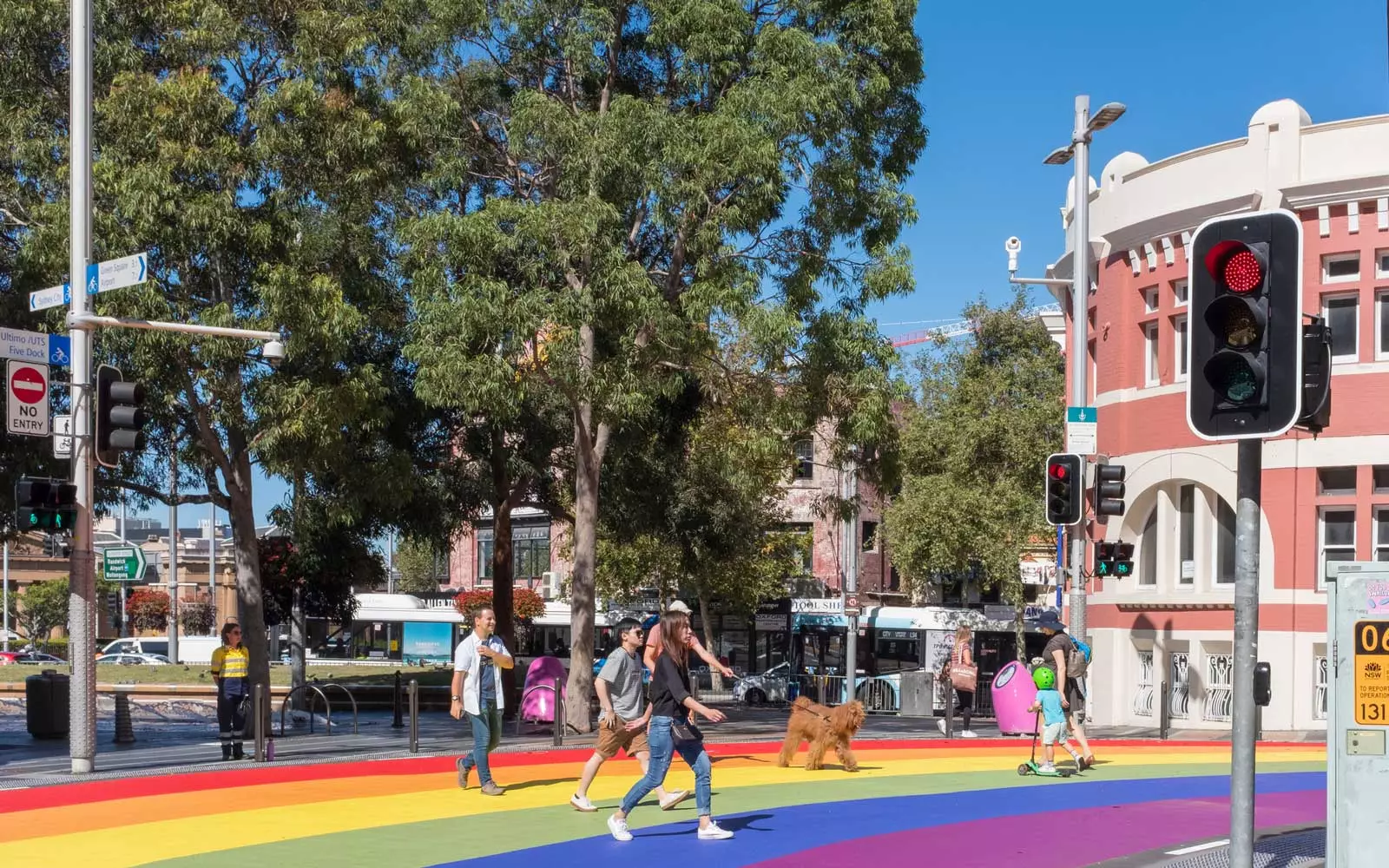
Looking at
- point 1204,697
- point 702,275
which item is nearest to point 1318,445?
point 1204,697

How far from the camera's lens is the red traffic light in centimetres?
755

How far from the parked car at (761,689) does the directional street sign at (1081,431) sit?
22.9 m

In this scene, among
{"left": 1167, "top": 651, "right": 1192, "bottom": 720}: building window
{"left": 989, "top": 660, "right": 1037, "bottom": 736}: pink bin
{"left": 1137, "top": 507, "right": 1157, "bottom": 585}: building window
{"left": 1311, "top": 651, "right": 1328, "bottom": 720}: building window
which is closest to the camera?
{"left": 989, "top": 660, "right": 1037, "bottom": 736}: pink bin

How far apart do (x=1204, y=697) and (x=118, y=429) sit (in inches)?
807

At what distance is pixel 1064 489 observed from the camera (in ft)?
74.4

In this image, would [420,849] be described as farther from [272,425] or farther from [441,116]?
[441,116]

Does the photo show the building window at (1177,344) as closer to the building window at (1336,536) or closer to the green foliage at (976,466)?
the building window at (1336,536)

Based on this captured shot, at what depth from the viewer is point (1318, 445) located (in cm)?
2767

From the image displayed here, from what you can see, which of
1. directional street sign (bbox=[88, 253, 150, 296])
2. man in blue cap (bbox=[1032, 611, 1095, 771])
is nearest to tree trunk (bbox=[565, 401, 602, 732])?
man in blue cap (bbox=[1032, 611, 1095, 771])

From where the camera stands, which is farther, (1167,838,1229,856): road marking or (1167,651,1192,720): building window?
(1167,651,1192,720): building window

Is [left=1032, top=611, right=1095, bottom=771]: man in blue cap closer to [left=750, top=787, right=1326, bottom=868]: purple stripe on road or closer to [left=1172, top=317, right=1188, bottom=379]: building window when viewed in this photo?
[left=750, top=787, right=1326, bottom=868]: purple stripe on road

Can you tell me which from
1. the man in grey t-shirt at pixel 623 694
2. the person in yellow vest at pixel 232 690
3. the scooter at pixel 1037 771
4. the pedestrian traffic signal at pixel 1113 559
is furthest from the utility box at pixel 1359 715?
the pedestrian traffic signal at pixel 1113 559

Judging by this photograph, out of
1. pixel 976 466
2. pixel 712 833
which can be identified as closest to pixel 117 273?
pixel 712 833

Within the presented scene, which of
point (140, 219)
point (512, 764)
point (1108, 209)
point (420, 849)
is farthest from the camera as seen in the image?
point (1108, 209)
